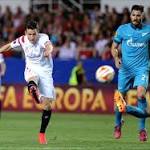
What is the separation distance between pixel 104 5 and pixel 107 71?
7.92m

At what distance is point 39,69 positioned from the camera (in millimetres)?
13945

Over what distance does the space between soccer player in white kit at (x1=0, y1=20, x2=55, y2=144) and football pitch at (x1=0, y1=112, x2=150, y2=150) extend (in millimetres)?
674

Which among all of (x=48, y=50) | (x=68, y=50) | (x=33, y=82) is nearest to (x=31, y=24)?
(x=48, y=50)

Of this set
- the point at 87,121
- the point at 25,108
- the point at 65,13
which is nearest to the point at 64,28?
the point at 65,13

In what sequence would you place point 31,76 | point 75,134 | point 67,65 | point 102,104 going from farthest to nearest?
point 67,65 < point 102,104 < point 75,134 < point 31,76

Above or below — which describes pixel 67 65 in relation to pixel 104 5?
below

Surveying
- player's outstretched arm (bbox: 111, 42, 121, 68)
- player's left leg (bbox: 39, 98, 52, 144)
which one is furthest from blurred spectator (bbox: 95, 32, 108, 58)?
player's left leg (bbox: 39, 98, 52, 144)

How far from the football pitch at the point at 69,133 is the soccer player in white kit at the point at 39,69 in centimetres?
67

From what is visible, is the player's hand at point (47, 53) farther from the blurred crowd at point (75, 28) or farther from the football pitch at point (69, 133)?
the blurred crowd at point (75, 28)

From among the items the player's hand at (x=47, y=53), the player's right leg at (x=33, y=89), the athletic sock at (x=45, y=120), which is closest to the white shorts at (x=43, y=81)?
the player's right leg at (x=33, y=89)

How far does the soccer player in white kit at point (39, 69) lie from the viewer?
45.0ft

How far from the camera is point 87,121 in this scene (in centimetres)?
2044

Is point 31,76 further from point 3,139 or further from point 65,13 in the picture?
point 65,13

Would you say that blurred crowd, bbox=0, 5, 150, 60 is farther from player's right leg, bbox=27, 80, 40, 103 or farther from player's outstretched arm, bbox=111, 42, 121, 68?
player's right leg, bbox=27, 80, 40, 103
